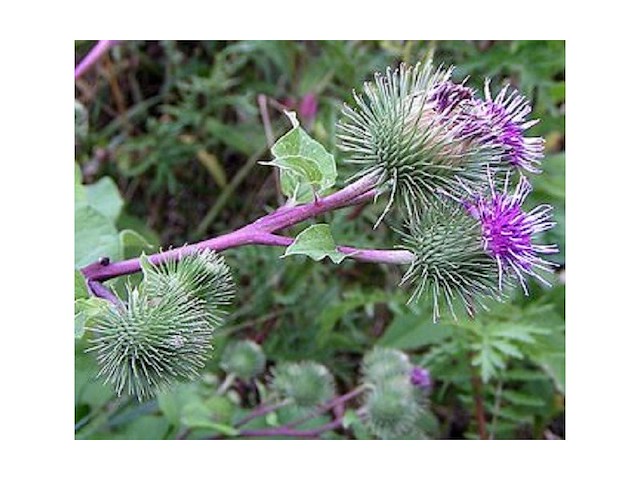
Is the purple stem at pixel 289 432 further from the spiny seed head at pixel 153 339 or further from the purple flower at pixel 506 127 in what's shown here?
the purple flower at pixel 506 127

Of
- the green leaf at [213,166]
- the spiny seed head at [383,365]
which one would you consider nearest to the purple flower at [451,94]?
the spiny seed head at [383,365]

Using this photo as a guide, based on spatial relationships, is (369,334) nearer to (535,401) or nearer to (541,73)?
(535,401)

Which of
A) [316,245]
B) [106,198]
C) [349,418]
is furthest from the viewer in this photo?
[106,198]

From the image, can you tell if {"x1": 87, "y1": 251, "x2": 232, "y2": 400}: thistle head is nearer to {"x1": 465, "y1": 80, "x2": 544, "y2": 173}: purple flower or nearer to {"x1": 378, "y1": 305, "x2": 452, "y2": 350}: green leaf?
{"x1": 465, "y1": 80, "x2": 544, "y2": 173}: purple flower

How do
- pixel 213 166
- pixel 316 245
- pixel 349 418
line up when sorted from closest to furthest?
pixel 316 245 < pixel 349 418 < pixel 213 166

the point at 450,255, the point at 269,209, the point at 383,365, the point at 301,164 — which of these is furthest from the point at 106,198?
the point at 450,255

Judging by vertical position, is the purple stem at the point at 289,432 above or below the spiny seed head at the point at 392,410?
below

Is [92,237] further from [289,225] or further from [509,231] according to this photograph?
[509,231]
